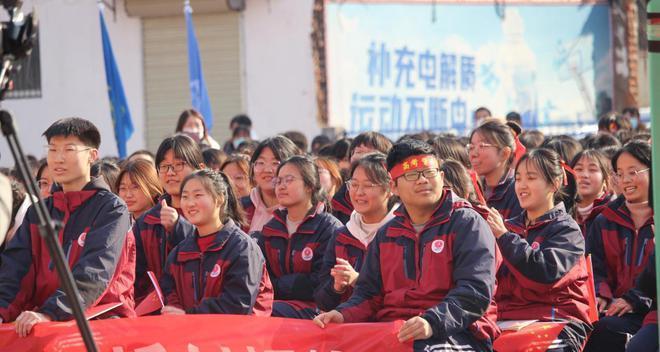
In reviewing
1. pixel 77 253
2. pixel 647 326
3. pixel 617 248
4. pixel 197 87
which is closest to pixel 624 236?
pixel 617 248

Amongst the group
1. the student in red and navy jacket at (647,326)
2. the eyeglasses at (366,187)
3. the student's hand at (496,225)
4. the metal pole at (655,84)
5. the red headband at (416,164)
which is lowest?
the student in red and navy jacket at (647,326)

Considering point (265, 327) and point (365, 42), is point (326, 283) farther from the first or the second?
point (365, 42)

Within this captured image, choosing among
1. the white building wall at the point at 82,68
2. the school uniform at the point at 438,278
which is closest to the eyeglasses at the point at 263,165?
the school uniform at the point at 438,278

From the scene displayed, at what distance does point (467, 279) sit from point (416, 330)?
0.38 meters

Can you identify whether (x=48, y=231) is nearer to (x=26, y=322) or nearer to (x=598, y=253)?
(x=26, y=322)

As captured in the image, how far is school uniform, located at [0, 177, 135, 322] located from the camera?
18.0ft

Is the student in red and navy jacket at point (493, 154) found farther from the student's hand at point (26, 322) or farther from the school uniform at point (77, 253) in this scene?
the student's hand at point (26, 322)

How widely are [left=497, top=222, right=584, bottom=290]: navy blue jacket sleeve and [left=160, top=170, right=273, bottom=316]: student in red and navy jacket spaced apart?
1.42 metres

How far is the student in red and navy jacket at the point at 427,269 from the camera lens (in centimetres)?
474

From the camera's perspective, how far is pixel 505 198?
7.09 m

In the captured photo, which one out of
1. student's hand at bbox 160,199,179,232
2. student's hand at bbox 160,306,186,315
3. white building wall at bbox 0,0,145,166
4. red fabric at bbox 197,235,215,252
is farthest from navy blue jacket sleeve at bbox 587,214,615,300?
white building wall at bbox 0,0,145,166

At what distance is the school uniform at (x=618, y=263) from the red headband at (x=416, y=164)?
4.99 feet

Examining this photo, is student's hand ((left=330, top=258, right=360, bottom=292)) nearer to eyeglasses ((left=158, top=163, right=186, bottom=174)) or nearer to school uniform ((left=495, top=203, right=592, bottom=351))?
school uniform ((left=495, top=203, right=592, bottom=351))

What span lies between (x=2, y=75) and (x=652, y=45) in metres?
2.39
